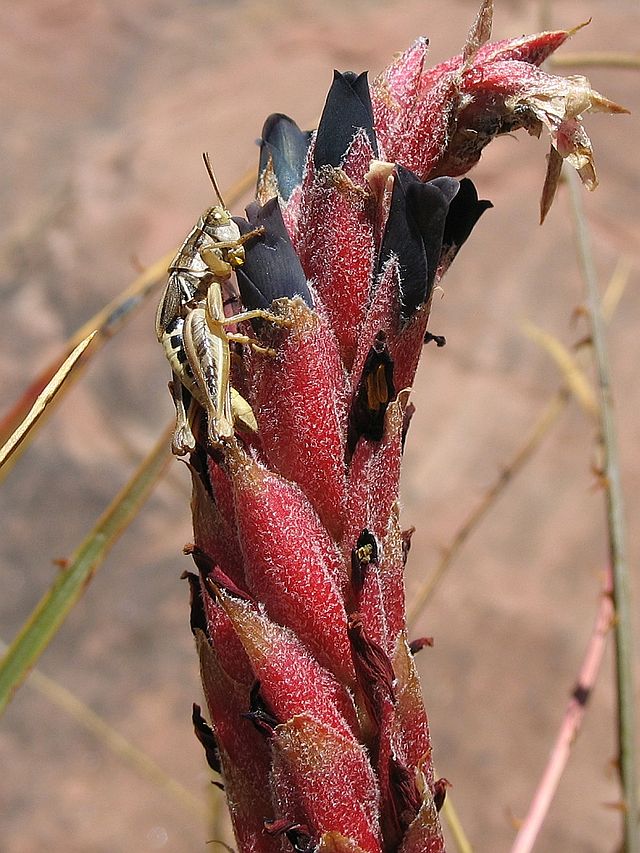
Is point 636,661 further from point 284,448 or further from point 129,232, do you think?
point 129,232

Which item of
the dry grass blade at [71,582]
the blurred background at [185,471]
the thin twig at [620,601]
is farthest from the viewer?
the blurred background at [185,471]

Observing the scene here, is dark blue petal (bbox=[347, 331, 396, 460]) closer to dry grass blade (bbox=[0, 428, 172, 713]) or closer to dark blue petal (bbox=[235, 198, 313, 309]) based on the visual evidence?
dark blue petal (bbox=[235, 198, 313, 309])

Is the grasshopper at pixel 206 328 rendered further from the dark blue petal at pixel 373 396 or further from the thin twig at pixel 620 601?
the thin twig at pixel 620 601

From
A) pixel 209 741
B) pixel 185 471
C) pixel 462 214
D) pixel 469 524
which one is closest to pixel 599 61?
pixel 469 524

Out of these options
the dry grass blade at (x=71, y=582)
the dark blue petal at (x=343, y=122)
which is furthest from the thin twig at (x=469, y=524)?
the dark blue petal at (x=343, y=122)

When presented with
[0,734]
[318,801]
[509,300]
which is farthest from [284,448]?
[509,300]

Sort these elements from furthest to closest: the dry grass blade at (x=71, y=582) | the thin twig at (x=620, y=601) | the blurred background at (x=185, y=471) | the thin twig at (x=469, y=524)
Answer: the blurred background at (x=185, y=471)
the thin twig at (x=469, y=524)
the thin twig at (x=620, y=601)
the dry grass blade at (x=71, y=582)

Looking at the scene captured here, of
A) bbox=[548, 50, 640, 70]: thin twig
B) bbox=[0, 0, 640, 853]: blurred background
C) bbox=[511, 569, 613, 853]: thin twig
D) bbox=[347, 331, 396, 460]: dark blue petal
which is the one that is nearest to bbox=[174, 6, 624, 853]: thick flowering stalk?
bbox=[347, 331, 396, 460]: dark blue petal
